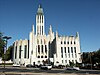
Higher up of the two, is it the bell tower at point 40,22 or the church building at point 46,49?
the bell tower at point 40,22

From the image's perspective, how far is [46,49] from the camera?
5010 inches

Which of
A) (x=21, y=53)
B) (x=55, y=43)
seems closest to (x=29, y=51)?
(x=21, y=53)

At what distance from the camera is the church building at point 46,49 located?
11600 cm

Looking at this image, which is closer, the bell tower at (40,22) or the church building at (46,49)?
the church building at (46,49)

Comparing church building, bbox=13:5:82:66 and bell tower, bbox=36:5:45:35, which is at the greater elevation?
bell tower, bbox=36:5:45:35

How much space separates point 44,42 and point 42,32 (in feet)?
40.4

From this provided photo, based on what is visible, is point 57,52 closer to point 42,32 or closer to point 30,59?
point 30,59

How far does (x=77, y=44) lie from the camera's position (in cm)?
11831

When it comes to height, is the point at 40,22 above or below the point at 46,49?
above

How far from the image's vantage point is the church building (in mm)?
116000

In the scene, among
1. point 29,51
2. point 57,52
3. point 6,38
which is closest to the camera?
point 6,38

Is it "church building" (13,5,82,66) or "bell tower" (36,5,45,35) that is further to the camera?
"bell tower" (36,5,45,35)

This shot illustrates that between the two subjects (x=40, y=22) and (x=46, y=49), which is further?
(x=40, y=22)

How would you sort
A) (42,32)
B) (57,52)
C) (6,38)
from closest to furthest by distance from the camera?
(6,38) → (57,52) → (42,32)
